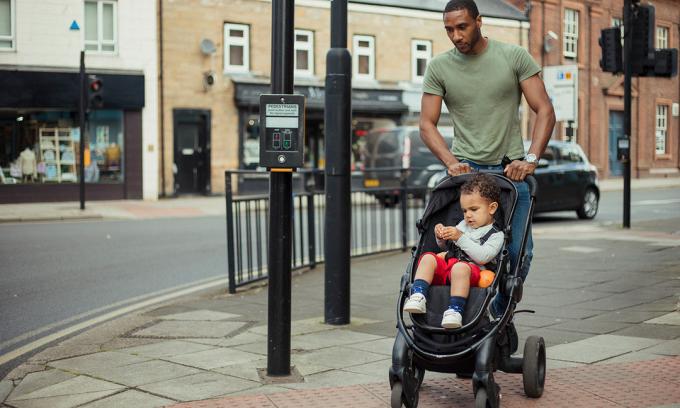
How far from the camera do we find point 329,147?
7.38m

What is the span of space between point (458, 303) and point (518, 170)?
0.98 m

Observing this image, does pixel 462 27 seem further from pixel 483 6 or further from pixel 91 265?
pixel 483 6

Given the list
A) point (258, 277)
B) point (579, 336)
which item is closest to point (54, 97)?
point (258, 277)

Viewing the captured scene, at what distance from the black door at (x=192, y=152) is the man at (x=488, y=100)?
2351 cm

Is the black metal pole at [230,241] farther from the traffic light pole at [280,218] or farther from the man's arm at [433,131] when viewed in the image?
the man's arm at [433,131]

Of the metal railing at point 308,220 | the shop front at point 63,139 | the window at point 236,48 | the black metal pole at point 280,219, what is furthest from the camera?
the window at point 236,48

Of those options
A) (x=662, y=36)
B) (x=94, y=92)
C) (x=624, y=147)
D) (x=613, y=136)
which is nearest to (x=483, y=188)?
(x=624, y=147)

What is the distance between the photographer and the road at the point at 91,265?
859cm

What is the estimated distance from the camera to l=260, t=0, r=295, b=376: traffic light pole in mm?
5551

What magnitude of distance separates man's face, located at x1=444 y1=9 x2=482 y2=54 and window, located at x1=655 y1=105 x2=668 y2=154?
135ft

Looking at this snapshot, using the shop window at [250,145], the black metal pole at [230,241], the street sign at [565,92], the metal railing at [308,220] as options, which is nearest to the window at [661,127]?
the street sign at [565,92]

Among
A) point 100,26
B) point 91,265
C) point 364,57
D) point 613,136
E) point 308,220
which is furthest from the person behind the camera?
point 613,136

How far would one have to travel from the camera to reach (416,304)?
454cm

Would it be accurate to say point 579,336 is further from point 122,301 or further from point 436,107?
point 122,301
